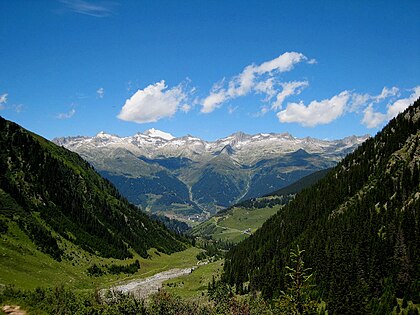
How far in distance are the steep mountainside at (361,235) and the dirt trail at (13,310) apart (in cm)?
7773

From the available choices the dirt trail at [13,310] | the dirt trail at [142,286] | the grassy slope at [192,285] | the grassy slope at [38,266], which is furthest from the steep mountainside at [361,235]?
the dirt trail at [13,310]

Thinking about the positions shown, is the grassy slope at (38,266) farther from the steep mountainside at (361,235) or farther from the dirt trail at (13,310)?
the steep mountainside at (361,235)

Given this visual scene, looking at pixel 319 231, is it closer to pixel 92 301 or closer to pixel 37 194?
pixel 92 301

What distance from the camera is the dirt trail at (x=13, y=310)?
156 ft

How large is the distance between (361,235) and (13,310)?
107m

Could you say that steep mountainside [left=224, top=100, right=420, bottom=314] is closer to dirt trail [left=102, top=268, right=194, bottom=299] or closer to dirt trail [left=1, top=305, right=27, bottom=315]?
dirt trail [left=102, top=268, right=194, bottom=299]

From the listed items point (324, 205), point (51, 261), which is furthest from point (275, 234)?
point (51, 261)

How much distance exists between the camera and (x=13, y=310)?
48781mm

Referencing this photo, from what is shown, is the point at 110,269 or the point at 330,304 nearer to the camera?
the point at 330,304

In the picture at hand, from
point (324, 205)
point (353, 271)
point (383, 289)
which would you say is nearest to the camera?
point (383, 289)

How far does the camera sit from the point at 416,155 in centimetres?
14525

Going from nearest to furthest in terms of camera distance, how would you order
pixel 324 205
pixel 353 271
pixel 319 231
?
pixel 353 271
pixel 319 231
pixel 324 205

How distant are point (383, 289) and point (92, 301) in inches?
2986

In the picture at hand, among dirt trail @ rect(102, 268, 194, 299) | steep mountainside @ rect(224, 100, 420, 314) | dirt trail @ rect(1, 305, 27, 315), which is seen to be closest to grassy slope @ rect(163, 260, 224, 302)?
dirt trail @ rect(102, 268, 194, 299)
